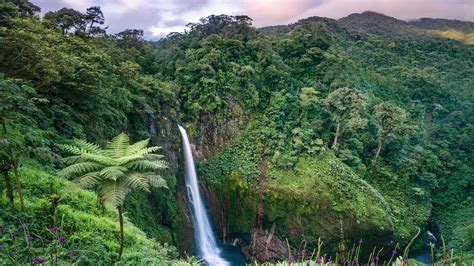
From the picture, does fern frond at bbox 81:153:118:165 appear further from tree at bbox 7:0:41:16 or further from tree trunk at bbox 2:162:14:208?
tree at bbox 7:0:41:16

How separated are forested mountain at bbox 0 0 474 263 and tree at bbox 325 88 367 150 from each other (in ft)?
0.30

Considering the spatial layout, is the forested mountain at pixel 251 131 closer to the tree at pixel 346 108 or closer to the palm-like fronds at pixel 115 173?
the tree at pixel 346 108

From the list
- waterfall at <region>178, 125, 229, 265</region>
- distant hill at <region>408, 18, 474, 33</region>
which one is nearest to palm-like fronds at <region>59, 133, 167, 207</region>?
waterfall at <region>178, 125, 229, 265</region>

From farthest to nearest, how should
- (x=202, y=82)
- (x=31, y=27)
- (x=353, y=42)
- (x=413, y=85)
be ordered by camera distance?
(x=353, y=42), (x=413, y=85), (x=202, y=82), (x=31, y=27)

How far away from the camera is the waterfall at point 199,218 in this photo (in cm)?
1745

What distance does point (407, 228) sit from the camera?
2023cm

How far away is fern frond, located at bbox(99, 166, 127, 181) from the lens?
13.9 feet

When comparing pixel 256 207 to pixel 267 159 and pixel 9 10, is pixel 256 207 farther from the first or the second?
pixel 9 10

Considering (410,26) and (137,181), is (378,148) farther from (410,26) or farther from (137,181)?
(410,26)

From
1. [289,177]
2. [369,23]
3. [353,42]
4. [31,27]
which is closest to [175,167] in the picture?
[289,177]

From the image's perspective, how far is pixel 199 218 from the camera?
60.0 ft

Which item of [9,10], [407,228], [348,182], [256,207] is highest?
[9,10]

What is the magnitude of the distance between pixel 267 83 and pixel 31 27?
16.5 meters

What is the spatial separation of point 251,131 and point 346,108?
6261 mm
